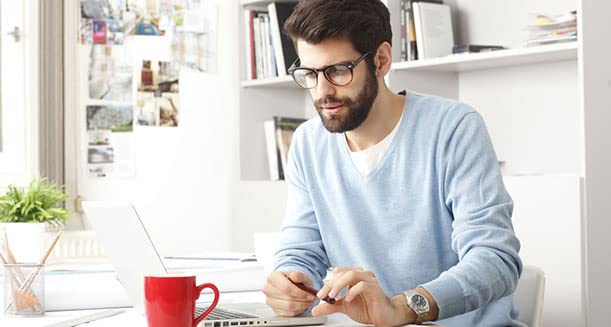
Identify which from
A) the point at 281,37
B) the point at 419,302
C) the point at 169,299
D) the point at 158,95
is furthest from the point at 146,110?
the point at 169,299

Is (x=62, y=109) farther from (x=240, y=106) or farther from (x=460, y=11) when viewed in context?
(x=460, y=11)

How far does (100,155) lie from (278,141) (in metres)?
0.72

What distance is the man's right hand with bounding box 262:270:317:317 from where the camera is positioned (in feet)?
4.95

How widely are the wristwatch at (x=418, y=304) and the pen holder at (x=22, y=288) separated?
60cm

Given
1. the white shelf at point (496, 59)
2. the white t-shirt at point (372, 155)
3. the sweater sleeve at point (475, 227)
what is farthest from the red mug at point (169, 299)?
the white shelf at point (496, 59)

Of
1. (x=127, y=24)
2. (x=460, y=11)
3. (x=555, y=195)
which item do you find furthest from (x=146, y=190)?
(x=555, y=195)

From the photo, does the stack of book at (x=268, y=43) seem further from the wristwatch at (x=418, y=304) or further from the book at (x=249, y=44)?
the wristwatch at (x=418, y=304)

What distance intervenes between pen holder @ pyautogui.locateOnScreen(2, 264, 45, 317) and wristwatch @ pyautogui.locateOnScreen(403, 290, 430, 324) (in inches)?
23.5

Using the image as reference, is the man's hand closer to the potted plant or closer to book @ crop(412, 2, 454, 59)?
the potted plant

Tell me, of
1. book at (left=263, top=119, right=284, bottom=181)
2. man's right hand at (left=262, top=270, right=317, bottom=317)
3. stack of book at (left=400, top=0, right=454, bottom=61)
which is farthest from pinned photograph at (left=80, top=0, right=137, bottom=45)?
man's right hand at (left=262, top=270, right=317, bottom=317)

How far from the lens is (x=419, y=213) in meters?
1.83

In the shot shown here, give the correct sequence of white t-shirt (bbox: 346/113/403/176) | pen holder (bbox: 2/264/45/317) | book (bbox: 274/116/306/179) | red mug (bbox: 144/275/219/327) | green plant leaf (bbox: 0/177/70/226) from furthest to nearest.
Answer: book (bbox: 274/116/306/179) < green plant leaf (bbox: 0/177/70/226) < white t-shirt (bbox: 346/113/403/176) < pen holder (bbox: 2/264/45/317) < red mug (bbox: 144/275/219/327)

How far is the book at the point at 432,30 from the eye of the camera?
321 centimetres

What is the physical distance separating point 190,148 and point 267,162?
0.34 metres
